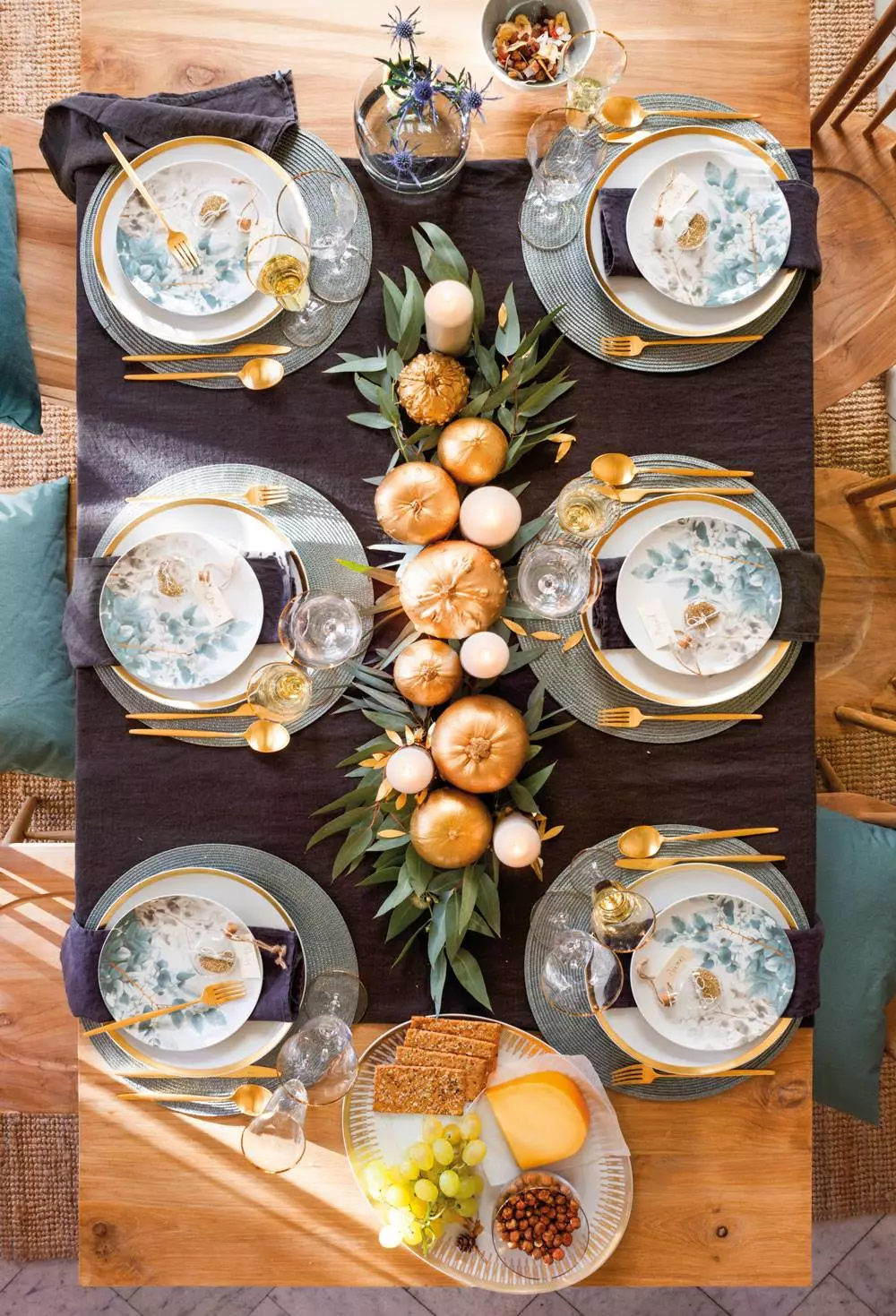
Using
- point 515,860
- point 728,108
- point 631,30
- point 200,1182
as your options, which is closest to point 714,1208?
point 515,860

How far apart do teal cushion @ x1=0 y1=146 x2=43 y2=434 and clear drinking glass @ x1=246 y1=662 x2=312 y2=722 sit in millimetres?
729

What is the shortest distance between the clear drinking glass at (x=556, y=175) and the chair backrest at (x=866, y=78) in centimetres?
45

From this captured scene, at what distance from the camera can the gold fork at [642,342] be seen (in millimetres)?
1386

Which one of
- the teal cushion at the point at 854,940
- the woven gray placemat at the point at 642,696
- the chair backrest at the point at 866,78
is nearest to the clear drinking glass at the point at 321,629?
the woven gray placemat at the point at 642,696

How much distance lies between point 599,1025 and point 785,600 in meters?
0.68

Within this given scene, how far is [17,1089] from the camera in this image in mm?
1658

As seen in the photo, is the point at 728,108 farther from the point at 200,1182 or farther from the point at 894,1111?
the point at 894,1111

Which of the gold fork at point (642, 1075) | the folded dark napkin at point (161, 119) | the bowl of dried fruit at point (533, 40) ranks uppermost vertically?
the bowl of dried fruit at point (533, 40)

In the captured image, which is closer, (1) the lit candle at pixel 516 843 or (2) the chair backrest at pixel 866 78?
(1) the lit candle at pixel 516 843

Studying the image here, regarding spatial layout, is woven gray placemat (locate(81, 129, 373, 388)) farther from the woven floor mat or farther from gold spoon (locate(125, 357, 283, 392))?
the woven floor mat

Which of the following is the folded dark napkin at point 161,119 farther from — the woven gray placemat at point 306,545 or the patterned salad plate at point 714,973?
the patterned salad plate at point 714,973

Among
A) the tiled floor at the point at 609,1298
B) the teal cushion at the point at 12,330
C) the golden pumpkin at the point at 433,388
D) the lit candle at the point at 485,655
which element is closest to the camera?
the lit candle at the point at 485,655

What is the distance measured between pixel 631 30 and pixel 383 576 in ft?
2.90

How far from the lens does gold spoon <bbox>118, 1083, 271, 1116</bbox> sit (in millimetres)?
1350
